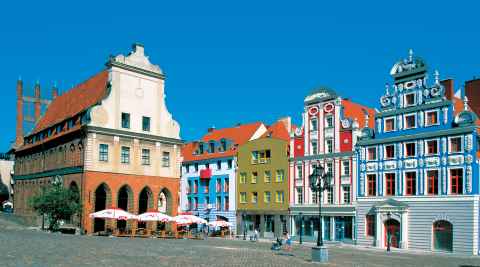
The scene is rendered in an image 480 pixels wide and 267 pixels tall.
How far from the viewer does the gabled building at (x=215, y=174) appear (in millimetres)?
69875

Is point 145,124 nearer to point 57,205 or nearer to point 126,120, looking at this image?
point 126,120

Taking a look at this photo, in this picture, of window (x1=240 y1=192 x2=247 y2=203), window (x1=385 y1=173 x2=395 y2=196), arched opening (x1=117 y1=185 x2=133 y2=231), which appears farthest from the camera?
window (x1=240 y1=192 x2=247 y2=203)

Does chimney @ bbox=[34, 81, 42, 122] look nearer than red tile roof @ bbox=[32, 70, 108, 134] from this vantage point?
No

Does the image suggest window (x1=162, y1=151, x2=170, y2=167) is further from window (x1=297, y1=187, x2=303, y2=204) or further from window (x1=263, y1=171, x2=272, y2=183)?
window (x1=297, y1=187, x2=303, y2=204)

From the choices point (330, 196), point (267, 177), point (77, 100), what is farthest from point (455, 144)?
point (77, 100)

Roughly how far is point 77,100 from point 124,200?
13.7 m

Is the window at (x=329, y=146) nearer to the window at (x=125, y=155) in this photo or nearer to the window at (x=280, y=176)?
the window at (x=280, y=176)

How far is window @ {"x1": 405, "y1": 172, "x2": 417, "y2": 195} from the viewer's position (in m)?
48.8

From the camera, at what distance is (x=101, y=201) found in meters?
57.7

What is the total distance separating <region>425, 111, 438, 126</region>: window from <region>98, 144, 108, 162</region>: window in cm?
3029

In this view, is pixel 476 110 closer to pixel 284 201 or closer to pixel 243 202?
pixel 284 201

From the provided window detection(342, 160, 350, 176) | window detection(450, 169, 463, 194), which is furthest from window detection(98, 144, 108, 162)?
window detection(450, 169, 463, 194)

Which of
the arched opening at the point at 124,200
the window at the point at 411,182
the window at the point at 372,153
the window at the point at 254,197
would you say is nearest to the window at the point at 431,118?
the window at the point at 411,182

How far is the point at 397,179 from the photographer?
50031 mm
